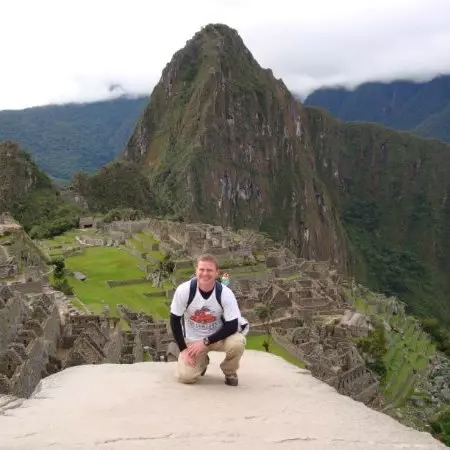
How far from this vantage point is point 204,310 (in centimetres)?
731

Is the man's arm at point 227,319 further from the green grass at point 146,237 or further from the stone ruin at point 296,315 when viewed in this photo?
the green grass at point 146,237

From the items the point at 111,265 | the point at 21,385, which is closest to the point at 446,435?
the point at 21,385

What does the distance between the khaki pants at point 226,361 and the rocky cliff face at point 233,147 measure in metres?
98.4

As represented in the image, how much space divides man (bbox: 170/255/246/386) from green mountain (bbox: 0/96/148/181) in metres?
112

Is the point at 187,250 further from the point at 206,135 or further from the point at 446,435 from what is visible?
the point at 206,135

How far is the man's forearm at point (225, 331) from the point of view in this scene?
7250mm

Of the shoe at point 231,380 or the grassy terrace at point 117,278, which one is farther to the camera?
the grassy terrace at point 117,278

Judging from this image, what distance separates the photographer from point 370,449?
18.7 feet

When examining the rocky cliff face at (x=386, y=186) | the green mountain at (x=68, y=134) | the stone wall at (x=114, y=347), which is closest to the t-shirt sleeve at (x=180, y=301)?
the stone wall at (x=114, y=347)

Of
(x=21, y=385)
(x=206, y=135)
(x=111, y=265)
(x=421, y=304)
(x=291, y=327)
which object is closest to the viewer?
(x=21, y=385)

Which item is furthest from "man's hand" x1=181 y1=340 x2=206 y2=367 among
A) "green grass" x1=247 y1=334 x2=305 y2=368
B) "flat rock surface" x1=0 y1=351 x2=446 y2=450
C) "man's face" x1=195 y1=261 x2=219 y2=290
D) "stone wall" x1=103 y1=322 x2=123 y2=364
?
"green grass" x1=247 y1=334 x2=305 y2=368

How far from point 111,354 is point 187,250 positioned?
2563 cm

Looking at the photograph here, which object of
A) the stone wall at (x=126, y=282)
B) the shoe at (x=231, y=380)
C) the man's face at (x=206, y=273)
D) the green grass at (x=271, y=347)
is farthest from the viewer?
the stone wall at (x=126, y=282)

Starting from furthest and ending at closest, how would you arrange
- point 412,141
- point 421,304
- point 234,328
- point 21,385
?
point 412,141 < point 421,304 < point 21,385 < point 234,328
